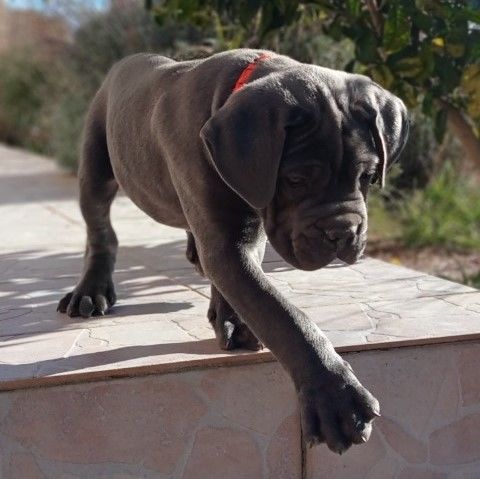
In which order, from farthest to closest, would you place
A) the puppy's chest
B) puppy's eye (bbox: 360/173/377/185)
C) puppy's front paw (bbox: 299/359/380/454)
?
the puppy's chest < puppy's eye (bbox: 360/173/377/185) < puppy's front paw (bbox: 299/359/380/454)

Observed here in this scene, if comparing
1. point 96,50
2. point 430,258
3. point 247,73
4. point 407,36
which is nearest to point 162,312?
point 247,73

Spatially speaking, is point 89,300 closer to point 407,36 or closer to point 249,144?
point 249,144

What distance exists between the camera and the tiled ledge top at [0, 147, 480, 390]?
3.15m

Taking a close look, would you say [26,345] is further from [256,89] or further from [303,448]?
[256,89]

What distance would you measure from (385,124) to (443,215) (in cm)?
467

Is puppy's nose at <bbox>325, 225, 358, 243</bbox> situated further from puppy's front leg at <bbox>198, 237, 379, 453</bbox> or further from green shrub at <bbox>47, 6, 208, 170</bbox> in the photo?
green shrub at <bbox>47, 6, 208, 170</bbox>

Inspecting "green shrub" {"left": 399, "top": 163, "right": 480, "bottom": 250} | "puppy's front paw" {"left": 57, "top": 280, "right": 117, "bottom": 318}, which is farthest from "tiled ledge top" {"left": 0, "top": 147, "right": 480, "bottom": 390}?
"green shrub" {"left": 399, "top": 163, "right": 480, "bottom": 250}

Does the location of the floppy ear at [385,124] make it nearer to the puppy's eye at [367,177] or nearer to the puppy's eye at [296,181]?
the puppy's eye at [367,177]

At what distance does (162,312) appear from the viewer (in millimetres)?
3863

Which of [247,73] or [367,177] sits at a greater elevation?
[247,73]

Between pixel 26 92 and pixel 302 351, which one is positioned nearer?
pixel 302 351

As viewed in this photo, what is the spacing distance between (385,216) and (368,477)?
4585 mm

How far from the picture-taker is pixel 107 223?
164 inches

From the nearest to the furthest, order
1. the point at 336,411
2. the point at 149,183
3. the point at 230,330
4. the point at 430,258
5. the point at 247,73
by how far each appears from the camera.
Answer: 1. the point at 336,411
2. the point at 247,73
3. the point at 230,330
4. the point at 149,183
5. the point at 430,258
